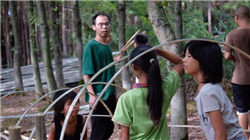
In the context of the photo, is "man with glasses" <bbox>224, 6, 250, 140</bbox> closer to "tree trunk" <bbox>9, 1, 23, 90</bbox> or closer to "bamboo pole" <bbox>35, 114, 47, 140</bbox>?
"bamboo pole" <bbox>35, 114, 47, 140</bbox>

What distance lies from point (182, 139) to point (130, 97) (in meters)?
2.04

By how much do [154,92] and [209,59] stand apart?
391 mm

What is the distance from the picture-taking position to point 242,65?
364cm

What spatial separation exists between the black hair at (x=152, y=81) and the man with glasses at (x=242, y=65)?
1.74 m

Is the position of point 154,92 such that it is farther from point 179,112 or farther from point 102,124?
point 179,112

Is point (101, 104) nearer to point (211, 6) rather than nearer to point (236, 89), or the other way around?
point (236, 89)

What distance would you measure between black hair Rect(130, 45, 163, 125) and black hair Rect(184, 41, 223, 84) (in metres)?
0.25

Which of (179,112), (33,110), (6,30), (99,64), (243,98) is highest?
(6,30)

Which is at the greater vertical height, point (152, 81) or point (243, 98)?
point (152, 81)

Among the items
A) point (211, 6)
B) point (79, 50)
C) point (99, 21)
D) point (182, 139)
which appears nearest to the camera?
point (99, 21)

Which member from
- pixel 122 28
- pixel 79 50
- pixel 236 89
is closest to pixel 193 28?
pixel 122 28

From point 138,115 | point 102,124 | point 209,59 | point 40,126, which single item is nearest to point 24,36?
point 102,124

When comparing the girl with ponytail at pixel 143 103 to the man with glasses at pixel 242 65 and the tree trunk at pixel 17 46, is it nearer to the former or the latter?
the man with glasses at pixel 242 65

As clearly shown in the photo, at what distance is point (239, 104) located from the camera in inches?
145
